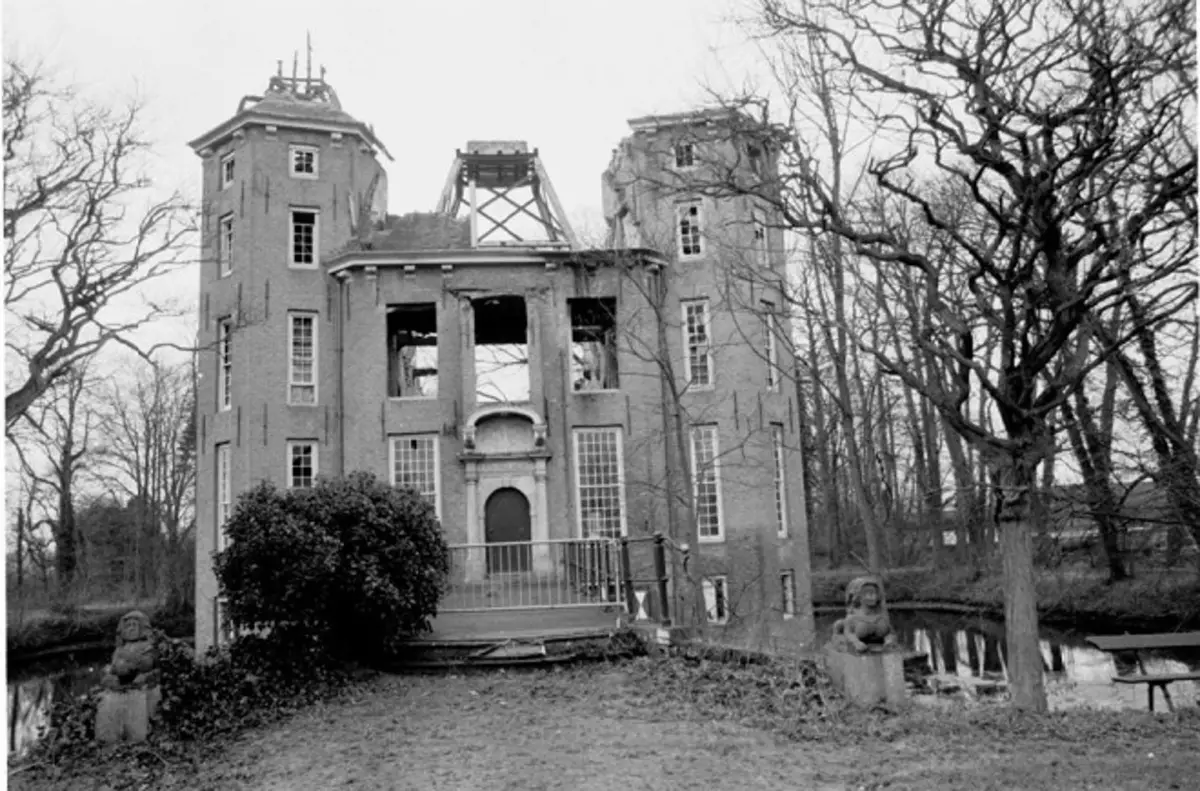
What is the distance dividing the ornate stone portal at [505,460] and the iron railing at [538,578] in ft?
2.74

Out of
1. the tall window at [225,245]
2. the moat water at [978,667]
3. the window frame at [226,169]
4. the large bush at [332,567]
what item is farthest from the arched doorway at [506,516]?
the window frame at [226,169]

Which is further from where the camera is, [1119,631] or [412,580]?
[1119,631]

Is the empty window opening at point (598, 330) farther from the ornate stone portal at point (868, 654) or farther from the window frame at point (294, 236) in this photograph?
the ornate stone portal at point (868, 654)

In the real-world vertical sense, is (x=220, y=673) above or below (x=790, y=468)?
below

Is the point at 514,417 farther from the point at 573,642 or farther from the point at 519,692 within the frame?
the point at 519,692

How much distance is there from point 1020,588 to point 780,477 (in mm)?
14322

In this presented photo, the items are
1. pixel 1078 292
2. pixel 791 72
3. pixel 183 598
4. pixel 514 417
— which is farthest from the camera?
pixel 183 598

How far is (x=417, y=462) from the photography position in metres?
22.5

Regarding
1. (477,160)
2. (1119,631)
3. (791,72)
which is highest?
(477,160)

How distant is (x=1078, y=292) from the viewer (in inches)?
364

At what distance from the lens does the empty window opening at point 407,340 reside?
2375 cm

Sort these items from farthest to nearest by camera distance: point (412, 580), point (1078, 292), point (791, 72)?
point (791, 72) < point (412, 580) < point (1078, 292)

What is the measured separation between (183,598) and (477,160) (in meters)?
19.7

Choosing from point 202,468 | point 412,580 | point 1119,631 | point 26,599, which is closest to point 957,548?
point 1119,631
